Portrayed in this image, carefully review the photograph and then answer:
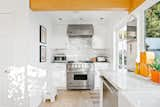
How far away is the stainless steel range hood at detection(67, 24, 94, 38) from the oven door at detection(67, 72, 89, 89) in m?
1.31

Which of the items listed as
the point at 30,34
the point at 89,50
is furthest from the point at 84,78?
the point at 30,34

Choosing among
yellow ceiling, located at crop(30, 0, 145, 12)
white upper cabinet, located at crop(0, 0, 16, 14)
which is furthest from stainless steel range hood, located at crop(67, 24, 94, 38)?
white upper cabinet, located at crop(0, 0, 16, 14)

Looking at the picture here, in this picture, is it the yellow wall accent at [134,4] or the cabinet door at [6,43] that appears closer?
the yellow wall accent at [134,4]

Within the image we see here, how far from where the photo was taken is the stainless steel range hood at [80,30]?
7.15m

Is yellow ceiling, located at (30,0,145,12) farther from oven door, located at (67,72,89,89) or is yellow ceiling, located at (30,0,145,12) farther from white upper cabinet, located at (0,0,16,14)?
oven door, located at (67,72,89,89)

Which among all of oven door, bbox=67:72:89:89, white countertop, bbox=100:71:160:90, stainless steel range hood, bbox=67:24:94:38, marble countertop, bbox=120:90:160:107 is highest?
stainless steel range hood, bbox=67:24:94:38

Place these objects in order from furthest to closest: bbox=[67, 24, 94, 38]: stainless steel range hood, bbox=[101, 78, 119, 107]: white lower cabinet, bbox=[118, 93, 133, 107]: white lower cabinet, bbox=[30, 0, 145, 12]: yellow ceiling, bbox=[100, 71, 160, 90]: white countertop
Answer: bbox=[67, 24, 94, 38]: stainless steel range hood → bbox=[30, 0, 145, 12]: yellow ceiling → bbox=[101, 78, 119, 107]: white lower cabinet → bbox=[100, 71, 160, 90]: white countertop → bbox=[118, 93, 133, 107]: white lower cabinet

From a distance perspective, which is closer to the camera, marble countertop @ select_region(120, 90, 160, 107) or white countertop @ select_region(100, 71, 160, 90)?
marble countertop @ select_region(120, 90, 160, 107)

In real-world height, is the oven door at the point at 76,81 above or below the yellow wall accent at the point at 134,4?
below

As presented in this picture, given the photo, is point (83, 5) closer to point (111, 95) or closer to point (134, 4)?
point (134, 4)

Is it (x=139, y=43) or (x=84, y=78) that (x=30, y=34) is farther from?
(x=84, y=78)

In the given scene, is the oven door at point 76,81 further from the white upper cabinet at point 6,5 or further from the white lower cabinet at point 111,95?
the white lower cabinet at point 111,95

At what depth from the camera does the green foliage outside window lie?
3.23 meters

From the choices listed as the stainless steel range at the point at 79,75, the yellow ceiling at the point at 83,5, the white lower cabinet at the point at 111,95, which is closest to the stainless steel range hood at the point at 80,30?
the stainless steel range at the point at 79,75
